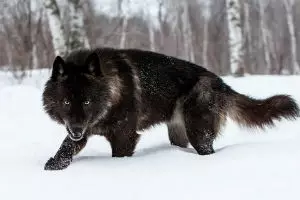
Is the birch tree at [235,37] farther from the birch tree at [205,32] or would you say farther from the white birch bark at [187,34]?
the white birch bark at [187,34]

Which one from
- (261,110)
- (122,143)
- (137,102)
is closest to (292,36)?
(261,110)

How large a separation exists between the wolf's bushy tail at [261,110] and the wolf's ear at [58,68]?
1.79 meters

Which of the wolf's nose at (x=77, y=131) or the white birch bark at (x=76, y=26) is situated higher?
the wolf's nose at (x=77, y=131)

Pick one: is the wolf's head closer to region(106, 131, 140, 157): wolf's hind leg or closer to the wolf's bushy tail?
region(106, 131, 140, 157): wolf's hind leg

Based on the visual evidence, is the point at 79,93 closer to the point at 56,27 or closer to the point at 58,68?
the point at 58,68

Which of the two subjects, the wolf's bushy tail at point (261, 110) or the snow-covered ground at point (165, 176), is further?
the wolf's bushy tail at point (261, 110)

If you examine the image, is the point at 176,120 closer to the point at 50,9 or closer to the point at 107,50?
the point at 107,50

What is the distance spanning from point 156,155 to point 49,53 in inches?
466

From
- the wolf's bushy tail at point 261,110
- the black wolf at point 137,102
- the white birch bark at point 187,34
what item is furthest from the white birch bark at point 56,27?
the white birch bark at point 187,34

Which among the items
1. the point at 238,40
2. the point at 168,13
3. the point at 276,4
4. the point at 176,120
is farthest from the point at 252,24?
the point at 176,120

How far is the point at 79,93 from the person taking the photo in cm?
418

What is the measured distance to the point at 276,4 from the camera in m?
49.0

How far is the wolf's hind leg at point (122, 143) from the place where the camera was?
4.57 m

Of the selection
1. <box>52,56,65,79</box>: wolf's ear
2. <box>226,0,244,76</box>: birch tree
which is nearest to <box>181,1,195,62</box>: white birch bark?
<box>226,0,244,76</box>: birch tree
